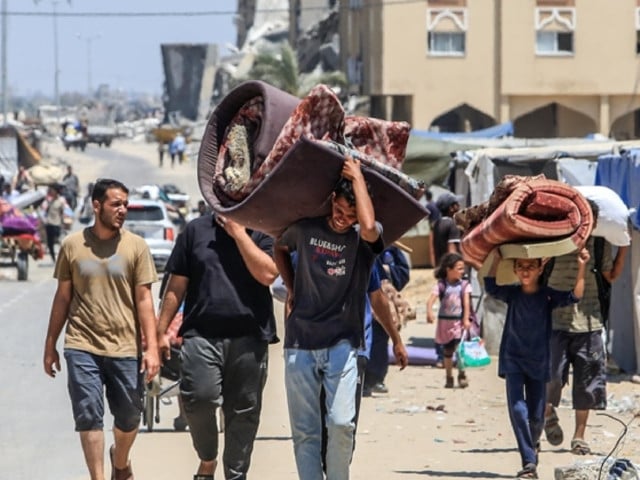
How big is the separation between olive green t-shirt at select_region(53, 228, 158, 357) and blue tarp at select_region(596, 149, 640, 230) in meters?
7.46

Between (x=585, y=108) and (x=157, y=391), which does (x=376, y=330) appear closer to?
(x=157, y=391)

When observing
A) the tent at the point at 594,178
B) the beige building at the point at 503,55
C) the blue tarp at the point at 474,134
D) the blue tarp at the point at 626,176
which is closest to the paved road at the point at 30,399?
the tent at the point at 594,178

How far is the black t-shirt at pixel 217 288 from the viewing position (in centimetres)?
851

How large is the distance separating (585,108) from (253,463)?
43600mm

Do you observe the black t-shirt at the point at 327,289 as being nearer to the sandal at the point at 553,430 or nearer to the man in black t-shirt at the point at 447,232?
the sandal at the point at 553,430

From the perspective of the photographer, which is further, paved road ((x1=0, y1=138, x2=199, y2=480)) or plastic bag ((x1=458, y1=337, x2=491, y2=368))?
plastic bag ((x1=458, y1=337, x2=491, y2=368))

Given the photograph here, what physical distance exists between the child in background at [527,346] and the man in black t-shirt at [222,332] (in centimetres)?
198

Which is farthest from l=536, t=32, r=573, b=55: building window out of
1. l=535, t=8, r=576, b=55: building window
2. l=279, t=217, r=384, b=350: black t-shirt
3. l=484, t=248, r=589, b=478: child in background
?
l=279, t=217, r=384, b=350: black t-shirt

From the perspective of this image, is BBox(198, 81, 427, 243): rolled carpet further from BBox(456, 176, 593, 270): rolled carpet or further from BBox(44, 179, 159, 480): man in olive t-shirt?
BBox(456, 176, 593, 270): rolled carpet

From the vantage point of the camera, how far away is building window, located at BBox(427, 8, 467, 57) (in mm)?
51888

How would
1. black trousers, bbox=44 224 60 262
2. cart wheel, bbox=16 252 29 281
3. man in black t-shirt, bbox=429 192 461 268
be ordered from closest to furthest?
man in black t-shirt, bbox=429 192 461 268
cart wheel, bbox=16 252 29 281
black trousers, bbox=44 224 60 262

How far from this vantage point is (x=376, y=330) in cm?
1473

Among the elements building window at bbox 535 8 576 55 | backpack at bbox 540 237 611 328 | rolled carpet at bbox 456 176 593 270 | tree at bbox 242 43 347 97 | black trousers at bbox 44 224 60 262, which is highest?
building window at bbox 535 8 576 55

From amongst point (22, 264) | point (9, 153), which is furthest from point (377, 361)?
point (9, 153)
